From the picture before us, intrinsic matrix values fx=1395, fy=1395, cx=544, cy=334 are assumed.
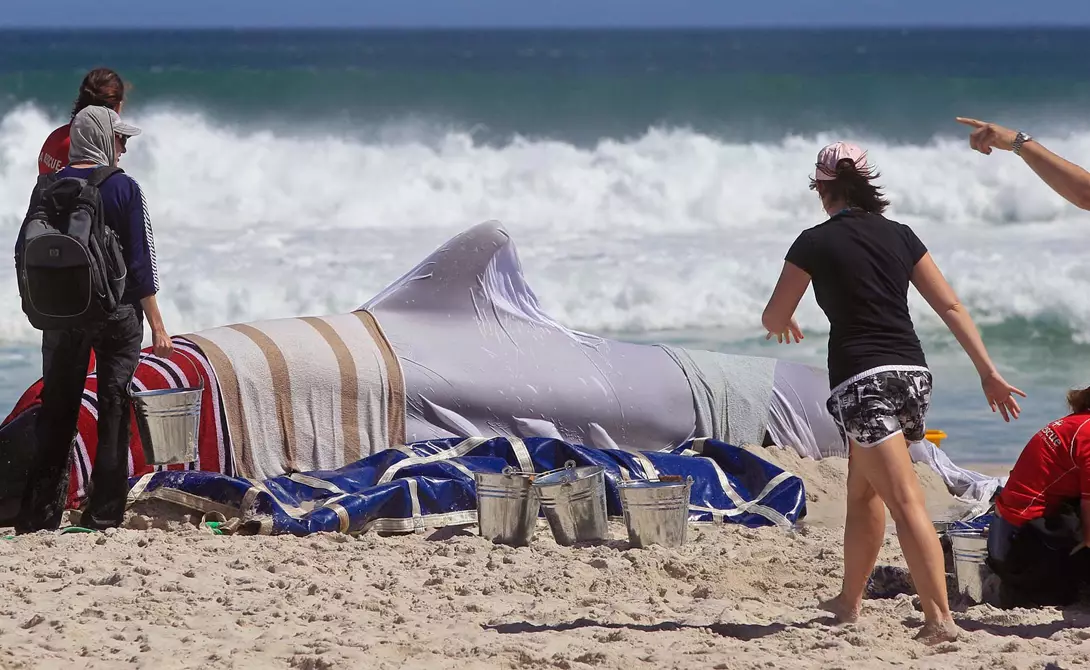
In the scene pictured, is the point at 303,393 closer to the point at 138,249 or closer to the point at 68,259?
the point at 138,249

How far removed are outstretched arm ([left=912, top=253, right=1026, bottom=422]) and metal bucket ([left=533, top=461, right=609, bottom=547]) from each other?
6.43 ft

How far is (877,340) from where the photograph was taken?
13.7 feet

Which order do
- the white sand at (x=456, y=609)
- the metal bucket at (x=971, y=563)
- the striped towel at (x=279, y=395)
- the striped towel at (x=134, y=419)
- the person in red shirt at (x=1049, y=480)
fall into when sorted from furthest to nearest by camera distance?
1. the striped towel at (x=279, y=395)
2. the striped towel at (x=134, y=419)
3. the metal bucket at (x=971, y=563)
4. the person in red shirt at (x=1049, y=480)
5. the white sand at (x=456, y=609)

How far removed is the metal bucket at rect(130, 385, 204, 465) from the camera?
5.61 m

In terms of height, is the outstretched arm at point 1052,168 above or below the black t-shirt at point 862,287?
above

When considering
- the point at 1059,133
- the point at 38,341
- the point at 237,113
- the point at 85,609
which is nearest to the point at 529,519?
the point at 85,609

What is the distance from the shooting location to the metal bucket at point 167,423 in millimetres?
5605

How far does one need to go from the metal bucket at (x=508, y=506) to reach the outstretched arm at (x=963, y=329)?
2054 mm

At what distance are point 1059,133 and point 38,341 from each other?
2254cm

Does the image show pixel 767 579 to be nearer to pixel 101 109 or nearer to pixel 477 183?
pixel 101 109

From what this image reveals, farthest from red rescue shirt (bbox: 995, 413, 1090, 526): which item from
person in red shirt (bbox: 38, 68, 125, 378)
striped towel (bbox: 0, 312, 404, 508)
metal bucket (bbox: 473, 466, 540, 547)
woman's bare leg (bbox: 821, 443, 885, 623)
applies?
person in red shirt (bbox: 38, 68, 125, 378)

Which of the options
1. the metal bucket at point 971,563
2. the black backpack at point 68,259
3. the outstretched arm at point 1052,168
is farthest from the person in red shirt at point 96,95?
the metal bucket at point 971,563

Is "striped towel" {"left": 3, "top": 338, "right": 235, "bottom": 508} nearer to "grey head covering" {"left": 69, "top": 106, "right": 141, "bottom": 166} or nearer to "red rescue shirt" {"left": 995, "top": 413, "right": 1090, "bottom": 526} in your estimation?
"grey head covering" {"left": 69, "top": 106, "right": 141, "bottom": 166}

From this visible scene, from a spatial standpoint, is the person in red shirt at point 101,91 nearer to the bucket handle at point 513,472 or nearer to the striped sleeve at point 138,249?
the striped sleeve at point 138,249
